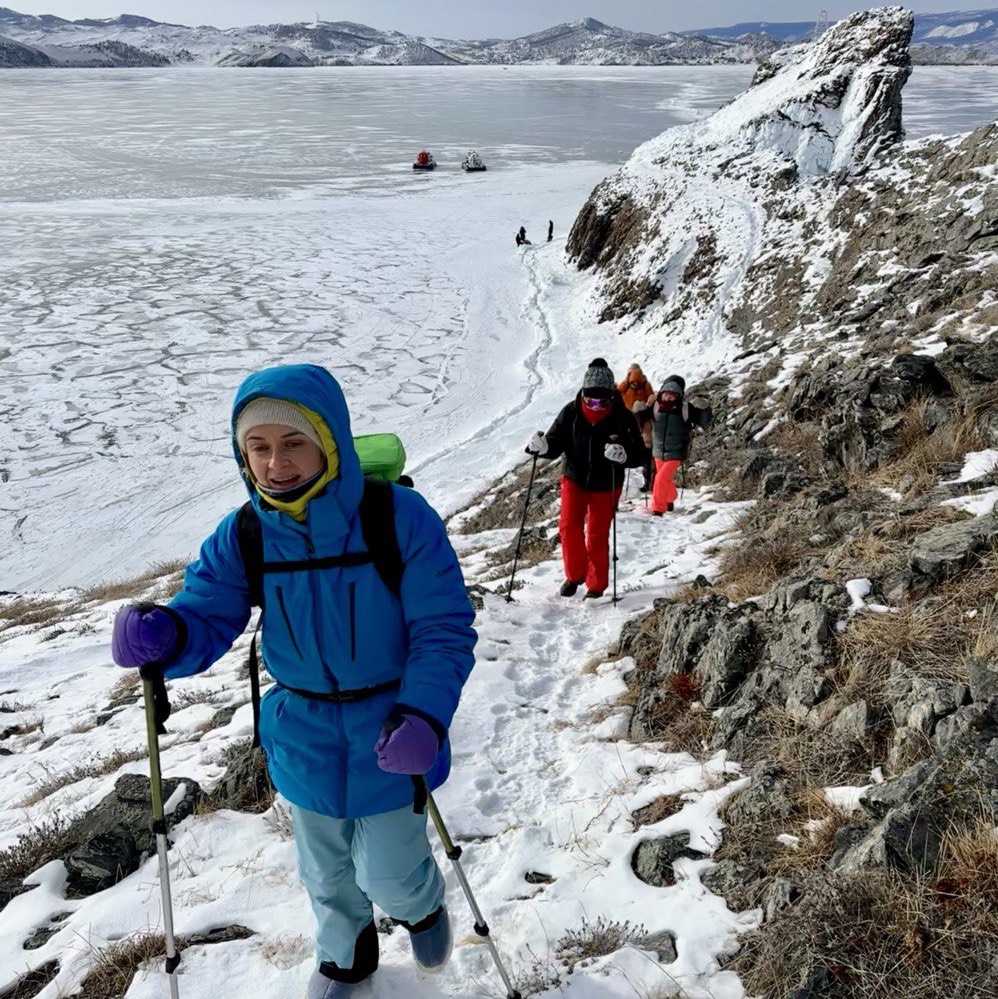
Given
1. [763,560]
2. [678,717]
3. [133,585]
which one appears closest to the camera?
[678,717]

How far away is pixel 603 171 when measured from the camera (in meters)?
42.8

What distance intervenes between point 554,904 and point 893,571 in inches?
92.9

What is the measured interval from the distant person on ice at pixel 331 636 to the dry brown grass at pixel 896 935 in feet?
3.71

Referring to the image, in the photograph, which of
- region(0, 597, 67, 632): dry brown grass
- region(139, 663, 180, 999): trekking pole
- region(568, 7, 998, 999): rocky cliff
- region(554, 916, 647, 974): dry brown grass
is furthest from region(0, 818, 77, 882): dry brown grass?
region(0, 597, 67, 632): dry brown grass

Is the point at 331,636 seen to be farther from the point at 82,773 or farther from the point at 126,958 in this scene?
the point at 82,773

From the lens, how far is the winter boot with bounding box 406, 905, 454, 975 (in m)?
2.48

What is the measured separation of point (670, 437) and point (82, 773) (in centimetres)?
618

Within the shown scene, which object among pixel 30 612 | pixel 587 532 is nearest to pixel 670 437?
pixel 587 532

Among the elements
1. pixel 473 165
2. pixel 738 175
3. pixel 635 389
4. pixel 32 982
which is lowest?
pixel 32 982

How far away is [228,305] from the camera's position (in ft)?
70.8

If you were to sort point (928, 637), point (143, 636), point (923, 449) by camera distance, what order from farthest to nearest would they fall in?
point (923, 449)
point (928, 637)
point (143, 636)

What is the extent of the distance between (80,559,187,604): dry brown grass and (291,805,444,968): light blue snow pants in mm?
6848

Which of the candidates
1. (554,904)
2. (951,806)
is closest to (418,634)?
(554,904)

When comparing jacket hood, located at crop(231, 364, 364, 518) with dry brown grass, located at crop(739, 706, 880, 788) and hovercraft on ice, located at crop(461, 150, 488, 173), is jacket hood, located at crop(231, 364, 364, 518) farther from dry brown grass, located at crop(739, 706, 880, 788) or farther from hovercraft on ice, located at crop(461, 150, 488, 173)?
hovercraft on ice, located at crop(461, 150, 488, 173)
